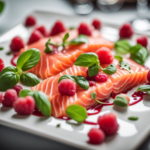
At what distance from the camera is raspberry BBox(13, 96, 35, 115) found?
262cm

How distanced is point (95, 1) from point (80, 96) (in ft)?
13.3

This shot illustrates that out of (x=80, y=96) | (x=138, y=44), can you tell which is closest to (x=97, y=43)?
(x=138, y=44)

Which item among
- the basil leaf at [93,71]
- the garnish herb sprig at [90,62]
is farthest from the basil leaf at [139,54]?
the basil leaf at [93,71]

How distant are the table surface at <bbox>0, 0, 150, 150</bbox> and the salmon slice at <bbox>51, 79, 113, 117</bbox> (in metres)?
0.36

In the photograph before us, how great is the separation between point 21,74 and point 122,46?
1.65 meters

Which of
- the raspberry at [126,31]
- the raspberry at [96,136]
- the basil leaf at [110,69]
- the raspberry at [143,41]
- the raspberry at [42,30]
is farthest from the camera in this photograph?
the raspberry at [42,30]

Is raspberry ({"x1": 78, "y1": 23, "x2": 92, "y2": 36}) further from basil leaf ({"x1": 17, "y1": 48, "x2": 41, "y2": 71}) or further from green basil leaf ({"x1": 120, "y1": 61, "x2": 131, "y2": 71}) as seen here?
basil leaf ({"x1": 17, "y1": 48, "x2": 41, "y2": 71})

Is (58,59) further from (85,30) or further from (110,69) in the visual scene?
(85,30)

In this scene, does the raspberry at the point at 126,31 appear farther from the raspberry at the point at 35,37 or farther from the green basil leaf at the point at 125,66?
the raspberry at the point at 35,37

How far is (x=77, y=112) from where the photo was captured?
2.65 meters

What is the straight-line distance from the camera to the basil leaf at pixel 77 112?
8.63ft

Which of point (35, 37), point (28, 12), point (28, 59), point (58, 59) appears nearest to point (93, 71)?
point (58, 59)

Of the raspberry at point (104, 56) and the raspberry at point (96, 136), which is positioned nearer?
the raspberry at point (96, 136)

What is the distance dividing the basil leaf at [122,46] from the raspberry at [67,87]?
4.67 ft
